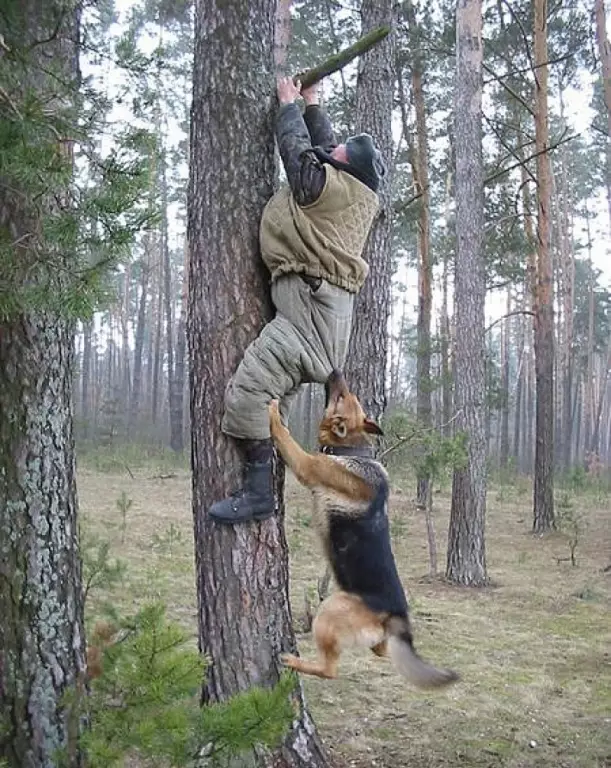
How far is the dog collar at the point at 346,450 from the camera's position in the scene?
12.5 feet

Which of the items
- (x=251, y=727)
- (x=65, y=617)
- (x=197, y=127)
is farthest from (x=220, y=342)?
(x=251, y=727)

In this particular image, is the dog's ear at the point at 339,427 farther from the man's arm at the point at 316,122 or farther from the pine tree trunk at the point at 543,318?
the pine tree trunk at the point at 543,318

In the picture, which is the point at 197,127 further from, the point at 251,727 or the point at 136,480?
the point at 136,480

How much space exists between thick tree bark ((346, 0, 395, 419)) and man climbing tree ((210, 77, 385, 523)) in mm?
2601

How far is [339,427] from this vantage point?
3801mm

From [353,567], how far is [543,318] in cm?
1225

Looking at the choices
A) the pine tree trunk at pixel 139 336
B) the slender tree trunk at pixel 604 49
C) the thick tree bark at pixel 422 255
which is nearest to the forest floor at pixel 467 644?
the thick tree bark at pixel 422 255

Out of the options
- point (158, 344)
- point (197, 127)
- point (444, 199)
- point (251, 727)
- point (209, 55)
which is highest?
point (444, 199)

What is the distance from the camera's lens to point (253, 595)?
12.1 ft

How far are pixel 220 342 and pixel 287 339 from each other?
342mm

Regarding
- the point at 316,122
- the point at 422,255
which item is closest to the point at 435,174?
the point at 422,255

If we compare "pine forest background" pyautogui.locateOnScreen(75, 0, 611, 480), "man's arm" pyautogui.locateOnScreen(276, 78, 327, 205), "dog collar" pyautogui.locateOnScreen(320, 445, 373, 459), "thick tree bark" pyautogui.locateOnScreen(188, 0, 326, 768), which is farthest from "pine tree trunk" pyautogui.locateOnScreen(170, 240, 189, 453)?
"man's arm" pyautogui.locateOnScreen(276, 78, 327, 205)

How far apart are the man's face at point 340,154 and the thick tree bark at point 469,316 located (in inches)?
263

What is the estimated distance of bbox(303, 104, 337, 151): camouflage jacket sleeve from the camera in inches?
156
